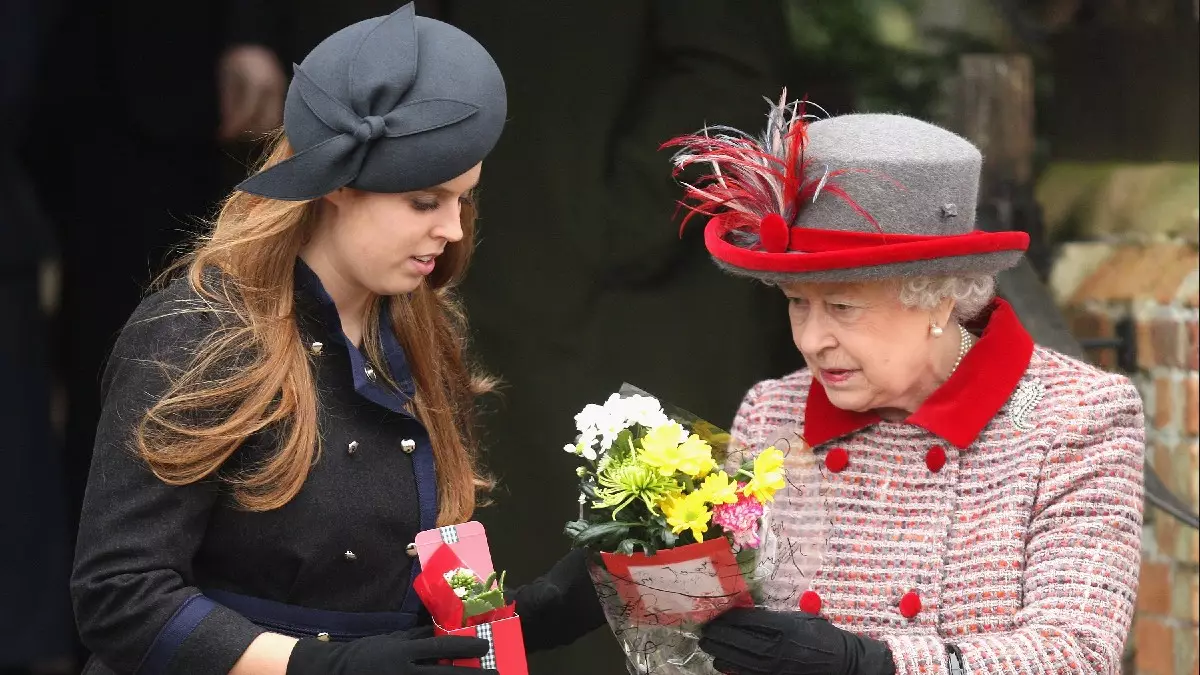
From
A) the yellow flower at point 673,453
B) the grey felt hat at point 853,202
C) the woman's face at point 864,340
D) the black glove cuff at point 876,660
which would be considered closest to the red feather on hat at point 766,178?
the grey felt hat at point 853,202

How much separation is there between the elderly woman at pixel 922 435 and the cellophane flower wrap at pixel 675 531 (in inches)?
2.4

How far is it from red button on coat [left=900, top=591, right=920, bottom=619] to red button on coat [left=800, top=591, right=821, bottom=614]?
0.14 m

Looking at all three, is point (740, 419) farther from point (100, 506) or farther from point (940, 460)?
point (100, 506)

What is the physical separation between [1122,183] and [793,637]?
1966mm

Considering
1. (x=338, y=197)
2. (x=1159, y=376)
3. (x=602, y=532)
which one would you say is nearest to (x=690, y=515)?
(x=602, y=532)

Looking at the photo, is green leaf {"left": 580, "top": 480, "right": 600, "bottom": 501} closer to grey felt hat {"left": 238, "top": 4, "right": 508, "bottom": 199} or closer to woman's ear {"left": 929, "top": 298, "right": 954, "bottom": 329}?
grey felt hat {"left": 238, "top": 4, "right": 508, "bottom": 199}

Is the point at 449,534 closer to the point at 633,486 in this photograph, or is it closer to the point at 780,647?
the point at 633,486

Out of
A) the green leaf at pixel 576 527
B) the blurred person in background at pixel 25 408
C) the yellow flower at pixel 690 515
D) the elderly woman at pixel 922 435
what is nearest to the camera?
the yellow flower at pixel 690 515

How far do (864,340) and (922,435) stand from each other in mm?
223

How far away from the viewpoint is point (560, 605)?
2783 mm

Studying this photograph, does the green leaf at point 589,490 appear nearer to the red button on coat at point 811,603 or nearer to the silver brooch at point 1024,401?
the red button on coat at point 811,603

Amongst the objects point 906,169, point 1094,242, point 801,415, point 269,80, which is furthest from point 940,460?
point 269,80

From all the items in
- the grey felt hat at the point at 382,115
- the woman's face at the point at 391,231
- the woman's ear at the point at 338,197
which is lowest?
the woman's face at the point at 391,231

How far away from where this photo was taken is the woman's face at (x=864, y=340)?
2617 mm
